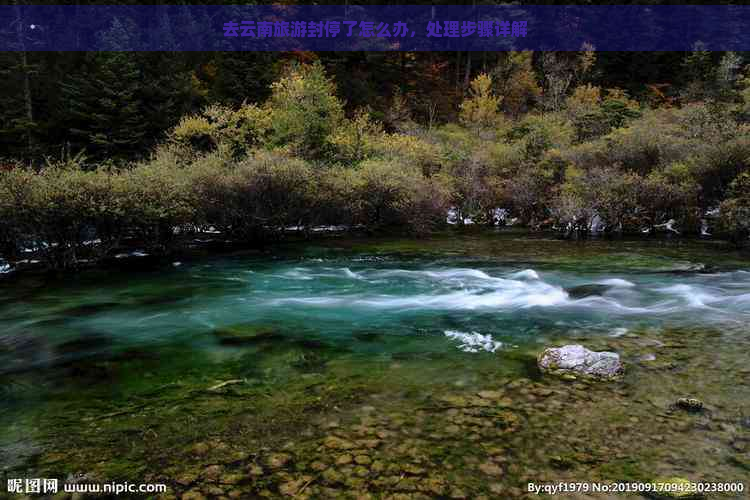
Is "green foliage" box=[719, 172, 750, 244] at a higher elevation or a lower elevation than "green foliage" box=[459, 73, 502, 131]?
lower

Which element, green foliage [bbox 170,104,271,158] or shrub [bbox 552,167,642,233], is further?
green foliage [bbox 170,104,271,158]

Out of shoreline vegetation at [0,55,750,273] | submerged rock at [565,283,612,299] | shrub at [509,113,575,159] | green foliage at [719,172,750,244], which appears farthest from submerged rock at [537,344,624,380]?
shrub at [509,113,575,159]

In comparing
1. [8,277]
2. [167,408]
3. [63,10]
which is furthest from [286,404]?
[63,10]

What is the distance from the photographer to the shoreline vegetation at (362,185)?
15.5 m

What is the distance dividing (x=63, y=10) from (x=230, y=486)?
52.8 meters

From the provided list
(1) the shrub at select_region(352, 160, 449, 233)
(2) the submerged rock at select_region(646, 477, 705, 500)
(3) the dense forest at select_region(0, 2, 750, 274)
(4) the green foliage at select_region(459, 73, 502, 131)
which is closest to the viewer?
(2) the submerged rock at select_region(646, 477, 705, 500)

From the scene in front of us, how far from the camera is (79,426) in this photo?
18.8ft

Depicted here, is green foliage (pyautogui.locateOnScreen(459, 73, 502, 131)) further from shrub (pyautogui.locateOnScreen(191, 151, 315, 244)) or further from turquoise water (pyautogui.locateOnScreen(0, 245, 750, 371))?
turquoise water (pyautogui.locateOnScreen(0, 245, 750, 371))

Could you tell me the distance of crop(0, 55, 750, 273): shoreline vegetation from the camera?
1553 centimetres

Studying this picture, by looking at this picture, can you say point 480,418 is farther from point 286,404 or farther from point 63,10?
point 63,10

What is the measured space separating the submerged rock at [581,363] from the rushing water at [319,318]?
1.23ft

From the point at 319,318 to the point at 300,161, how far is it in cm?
1216

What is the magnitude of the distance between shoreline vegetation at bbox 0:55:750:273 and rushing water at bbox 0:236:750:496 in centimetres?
226

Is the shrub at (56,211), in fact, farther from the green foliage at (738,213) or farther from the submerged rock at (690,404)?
the green foliage at (738,213)
